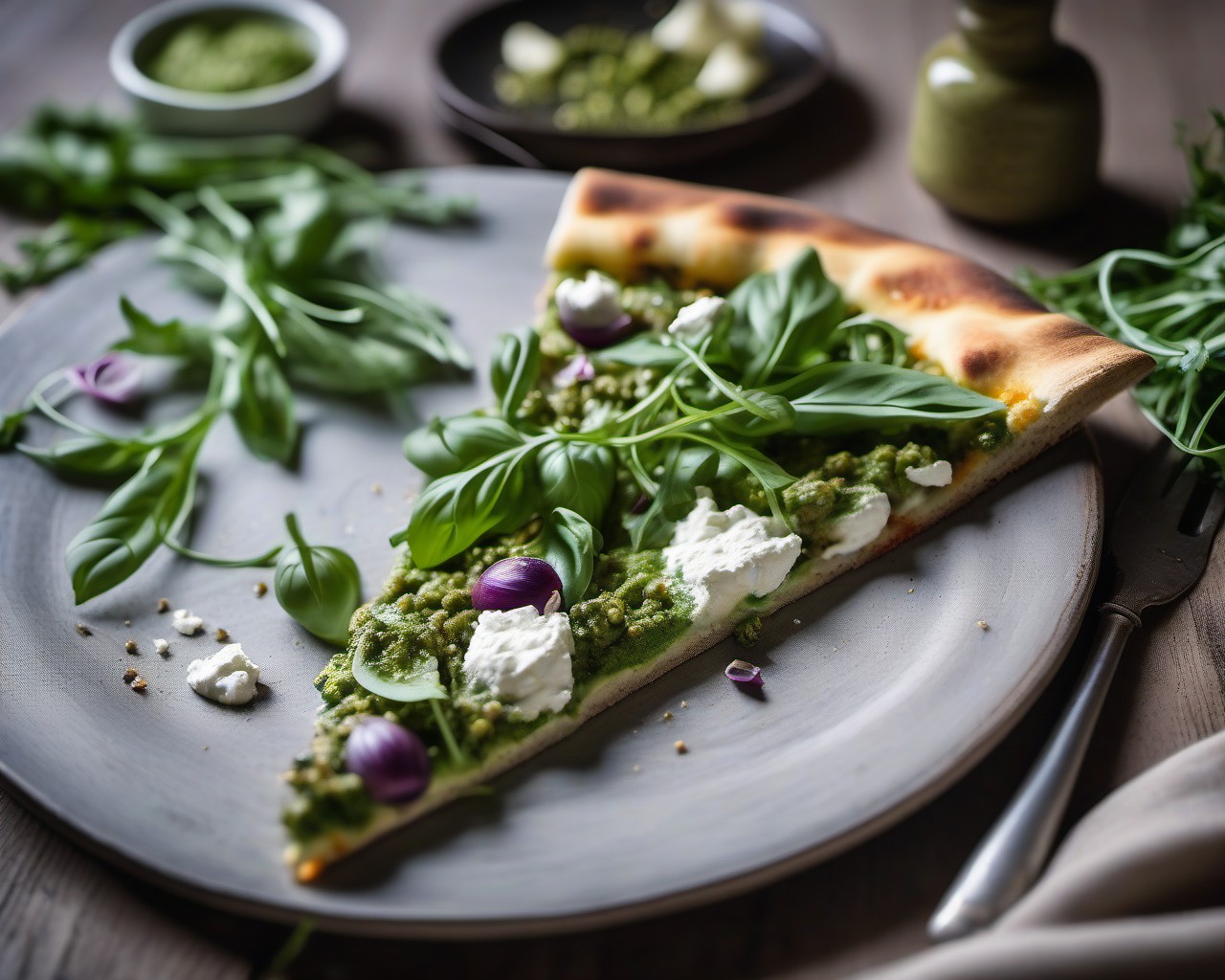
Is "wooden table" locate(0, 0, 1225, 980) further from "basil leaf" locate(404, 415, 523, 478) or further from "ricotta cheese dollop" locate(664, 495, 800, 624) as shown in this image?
"basil leaf" locate(404, 415, 523, 478)

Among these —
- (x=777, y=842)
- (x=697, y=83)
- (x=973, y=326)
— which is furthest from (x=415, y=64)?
(x=777, y=842)

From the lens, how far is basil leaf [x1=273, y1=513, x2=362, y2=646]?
1.93 metres

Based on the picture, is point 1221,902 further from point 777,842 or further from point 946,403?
point 946,403

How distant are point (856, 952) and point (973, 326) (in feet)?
4.06

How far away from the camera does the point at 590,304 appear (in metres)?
2.30

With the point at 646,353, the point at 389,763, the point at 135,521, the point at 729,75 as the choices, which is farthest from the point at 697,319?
the point at 729,75

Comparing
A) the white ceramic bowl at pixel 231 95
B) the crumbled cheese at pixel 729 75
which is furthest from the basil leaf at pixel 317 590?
the crumbled cheese at pixel 729 75

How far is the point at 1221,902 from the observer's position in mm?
1448

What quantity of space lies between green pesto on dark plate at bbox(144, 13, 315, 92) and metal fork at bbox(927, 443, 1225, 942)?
2679 mm

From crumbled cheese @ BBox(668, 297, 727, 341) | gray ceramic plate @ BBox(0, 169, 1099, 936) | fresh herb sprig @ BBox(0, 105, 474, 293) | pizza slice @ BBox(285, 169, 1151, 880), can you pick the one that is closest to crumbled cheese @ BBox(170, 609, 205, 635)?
gray ceramic plate @ BBox(0, 169, 1099, 936)

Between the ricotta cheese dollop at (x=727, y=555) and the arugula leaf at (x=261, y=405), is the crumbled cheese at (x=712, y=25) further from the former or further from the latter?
the ricotta cheese dollop at (x=727, y=555)

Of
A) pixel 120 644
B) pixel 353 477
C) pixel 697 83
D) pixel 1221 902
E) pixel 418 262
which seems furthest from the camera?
pixel 697 83

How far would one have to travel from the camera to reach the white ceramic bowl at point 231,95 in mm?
3119

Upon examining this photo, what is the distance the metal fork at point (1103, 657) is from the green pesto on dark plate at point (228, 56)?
268 centimetres
